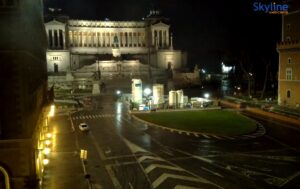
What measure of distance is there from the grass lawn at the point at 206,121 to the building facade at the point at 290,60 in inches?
519

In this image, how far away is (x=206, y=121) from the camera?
56562 mm

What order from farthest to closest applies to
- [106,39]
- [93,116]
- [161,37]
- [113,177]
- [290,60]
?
[106,39] → [161,37] → [290,60] → [93,116] → [113,177]

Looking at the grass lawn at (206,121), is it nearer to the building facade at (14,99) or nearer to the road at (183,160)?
the road at (183,160)

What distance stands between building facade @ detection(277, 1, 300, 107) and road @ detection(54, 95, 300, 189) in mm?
20728

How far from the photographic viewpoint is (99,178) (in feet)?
101

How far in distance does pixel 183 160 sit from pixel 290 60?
143 ft

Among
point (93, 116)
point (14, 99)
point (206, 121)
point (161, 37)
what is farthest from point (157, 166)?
point (161, 37)

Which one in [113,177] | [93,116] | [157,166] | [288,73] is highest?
[288,73]

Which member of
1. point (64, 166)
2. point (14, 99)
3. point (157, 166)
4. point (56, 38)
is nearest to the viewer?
point (14, 99)

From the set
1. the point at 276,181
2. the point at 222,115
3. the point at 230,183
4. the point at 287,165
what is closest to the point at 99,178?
the point at 230,183

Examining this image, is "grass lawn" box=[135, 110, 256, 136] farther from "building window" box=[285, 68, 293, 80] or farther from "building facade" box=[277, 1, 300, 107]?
"building window" box=[285, 68, 293, 80]

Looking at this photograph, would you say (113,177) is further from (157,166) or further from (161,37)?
(161,37)

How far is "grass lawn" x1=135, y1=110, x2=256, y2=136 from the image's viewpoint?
50062 millimetres

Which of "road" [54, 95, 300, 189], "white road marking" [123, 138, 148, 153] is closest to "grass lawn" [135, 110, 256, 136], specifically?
"road" [54, 95, 300, 189]
